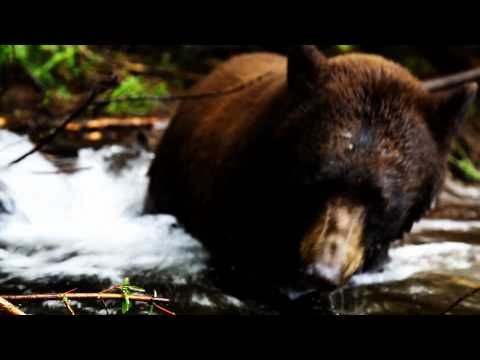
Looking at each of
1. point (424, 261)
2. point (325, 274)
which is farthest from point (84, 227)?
point (424, 261)

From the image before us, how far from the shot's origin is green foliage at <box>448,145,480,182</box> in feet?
28.9

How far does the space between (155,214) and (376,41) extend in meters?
3.43

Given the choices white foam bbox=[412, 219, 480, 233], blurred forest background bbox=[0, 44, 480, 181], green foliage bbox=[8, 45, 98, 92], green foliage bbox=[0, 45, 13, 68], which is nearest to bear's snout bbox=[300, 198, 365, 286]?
blurred forest background bbox=[0, 44, 480, 181]

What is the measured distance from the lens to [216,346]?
1575 millimetres

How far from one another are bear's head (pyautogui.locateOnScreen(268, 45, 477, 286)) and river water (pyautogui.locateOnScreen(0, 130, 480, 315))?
604 millimetres

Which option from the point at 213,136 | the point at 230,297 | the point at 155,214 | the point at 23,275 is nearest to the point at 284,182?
the point at 230,297

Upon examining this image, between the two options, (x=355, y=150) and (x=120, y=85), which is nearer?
(x=355, y=150)

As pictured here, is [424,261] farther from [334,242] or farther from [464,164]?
[464,164]

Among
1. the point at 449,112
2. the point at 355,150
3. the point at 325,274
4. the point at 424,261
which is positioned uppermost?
Result: the point at 449,112

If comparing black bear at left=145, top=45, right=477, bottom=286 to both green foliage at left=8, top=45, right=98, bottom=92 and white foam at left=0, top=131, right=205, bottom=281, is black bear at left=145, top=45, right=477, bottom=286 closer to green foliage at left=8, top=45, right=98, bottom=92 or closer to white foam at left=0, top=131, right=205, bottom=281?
white foam at left=0, top=131, right=205, bottom=281

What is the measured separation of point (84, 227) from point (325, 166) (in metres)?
2.53

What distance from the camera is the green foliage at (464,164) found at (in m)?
8.82

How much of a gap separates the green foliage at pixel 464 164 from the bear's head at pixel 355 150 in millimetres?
5054

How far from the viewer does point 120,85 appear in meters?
6.84
